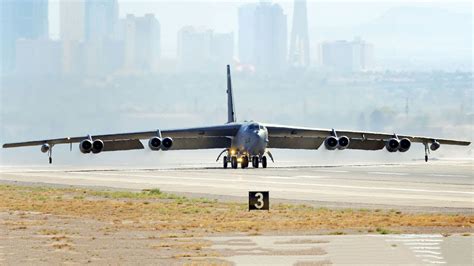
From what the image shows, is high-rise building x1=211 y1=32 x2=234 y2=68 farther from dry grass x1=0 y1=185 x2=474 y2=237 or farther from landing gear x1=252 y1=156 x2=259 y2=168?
dry grass x1=0 y1=185 x2=474 y2=237

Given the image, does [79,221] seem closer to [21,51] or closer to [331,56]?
[21,51]

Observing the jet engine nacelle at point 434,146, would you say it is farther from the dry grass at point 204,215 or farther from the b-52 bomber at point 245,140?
the dry grass at point 204,215

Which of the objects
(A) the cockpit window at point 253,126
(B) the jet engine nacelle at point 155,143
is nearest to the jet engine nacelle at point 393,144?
(A) the cockpit window at point 253,126

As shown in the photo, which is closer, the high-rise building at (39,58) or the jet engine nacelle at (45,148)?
the jet engine nacelle at (45,148)

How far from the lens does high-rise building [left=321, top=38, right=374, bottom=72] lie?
381 ft

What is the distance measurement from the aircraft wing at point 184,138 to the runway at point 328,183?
1.97 metres

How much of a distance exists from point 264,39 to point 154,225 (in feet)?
277

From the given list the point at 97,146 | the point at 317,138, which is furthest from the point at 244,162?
the point at 317,138

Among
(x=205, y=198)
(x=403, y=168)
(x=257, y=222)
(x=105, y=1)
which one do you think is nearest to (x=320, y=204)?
(x=205, y=198)

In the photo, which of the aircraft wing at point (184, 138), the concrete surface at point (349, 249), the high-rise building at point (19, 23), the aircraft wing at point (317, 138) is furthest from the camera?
the high-rise building at point (19, 23)

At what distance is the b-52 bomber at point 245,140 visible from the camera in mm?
71312

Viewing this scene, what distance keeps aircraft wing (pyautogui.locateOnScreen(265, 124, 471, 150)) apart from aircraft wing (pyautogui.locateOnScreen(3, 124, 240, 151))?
2802mm

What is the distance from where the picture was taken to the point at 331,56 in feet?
385

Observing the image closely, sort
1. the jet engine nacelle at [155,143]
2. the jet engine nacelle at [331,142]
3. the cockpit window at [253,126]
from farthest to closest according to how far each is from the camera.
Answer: the jet engine nacelle at [331,142] < the jet engine nacelle at [155,143] < the cockpit window at [253,126]
